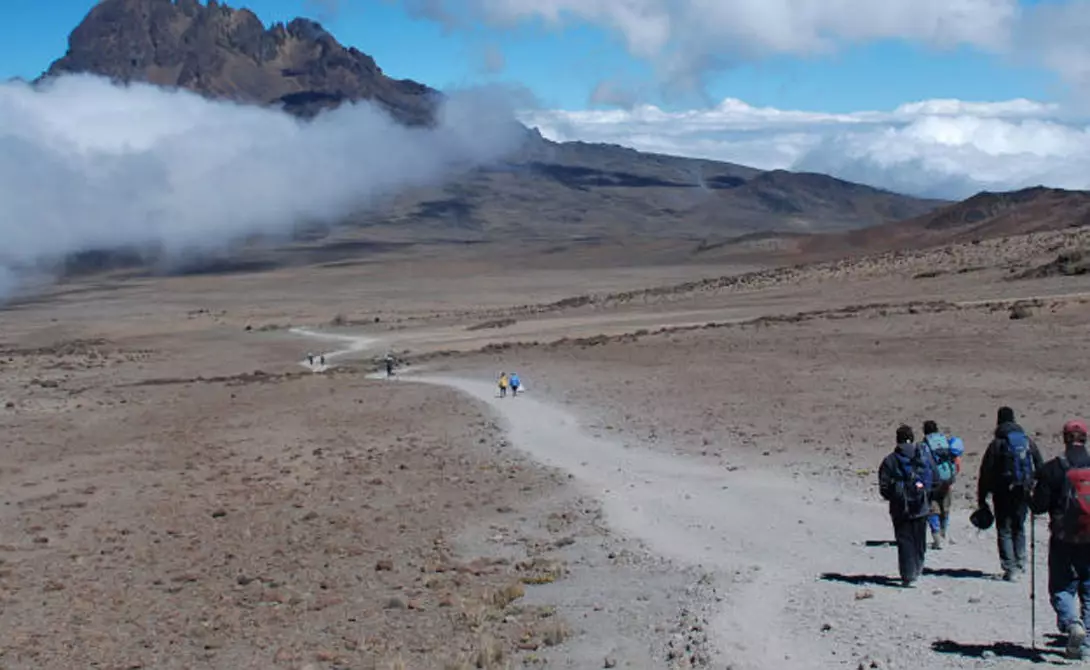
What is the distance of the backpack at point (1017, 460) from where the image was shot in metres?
10.9

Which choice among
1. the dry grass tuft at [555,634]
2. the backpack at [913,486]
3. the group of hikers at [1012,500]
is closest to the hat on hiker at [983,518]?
the group of hikers at [1012,500]

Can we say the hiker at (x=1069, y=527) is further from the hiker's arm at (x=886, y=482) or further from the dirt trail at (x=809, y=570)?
the hiker's arm at (x=886, y=482)

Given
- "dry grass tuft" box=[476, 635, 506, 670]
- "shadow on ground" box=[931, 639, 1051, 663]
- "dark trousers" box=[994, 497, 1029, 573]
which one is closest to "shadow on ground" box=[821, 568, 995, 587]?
"dark trousers" box=[994, 497, 1029, 573]

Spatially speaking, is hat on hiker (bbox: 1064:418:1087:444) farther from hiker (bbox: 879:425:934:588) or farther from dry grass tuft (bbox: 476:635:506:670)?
dry grass tuft (bbox: 476:635:506:670)

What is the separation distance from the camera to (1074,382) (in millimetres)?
24328

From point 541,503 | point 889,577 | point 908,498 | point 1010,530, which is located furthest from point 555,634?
point 541,503

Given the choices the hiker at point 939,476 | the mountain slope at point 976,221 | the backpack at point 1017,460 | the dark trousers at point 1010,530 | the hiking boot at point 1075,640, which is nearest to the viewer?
the hiking boot at point 1075,640

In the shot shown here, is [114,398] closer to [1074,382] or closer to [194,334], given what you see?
[1074,382]

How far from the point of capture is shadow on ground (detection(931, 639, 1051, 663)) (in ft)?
30.1

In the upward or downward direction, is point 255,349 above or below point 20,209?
below

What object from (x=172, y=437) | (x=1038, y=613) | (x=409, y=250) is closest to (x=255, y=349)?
(x=172, y=437)

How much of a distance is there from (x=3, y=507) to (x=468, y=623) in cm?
1262

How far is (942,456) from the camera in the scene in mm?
12867

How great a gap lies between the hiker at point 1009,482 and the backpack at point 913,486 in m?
0.48
